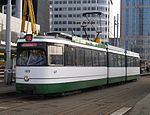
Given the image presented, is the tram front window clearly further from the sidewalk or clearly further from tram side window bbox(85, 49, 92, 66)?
the sidewalk

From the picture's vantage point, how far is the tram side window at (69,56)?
20469 millimetres

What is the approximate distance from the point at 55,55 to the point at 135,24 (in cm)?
8541

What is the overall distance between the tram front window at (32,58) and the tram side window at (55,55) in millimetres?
366

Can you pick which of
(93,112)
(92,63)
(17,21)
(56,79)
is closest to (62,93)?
→ (56,79)

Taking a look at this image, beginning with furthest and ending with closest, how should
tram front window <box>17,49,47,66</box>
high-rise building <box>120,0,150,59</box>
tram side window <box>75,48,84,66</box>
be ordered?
high-rise building <box>120,0,150,59</box>
tram side window <box>75,48,84,66</box>
tram front window <box>17,49,47,66</box>

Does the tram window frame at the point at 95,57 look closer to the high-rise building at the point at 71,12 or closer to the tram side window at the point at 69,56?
the tram side window at the point at 69,56

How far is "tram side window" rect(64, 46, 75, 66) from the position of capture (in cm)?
2047

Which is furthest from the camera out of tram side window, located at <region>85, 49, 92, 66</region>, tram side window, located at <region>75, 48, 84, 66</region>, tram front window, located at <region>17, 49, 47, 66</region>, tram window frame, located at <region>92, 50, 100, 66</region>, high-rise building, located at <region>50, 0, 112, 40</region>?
high-rise building, located at <region>50, 0, 112, 40</region>

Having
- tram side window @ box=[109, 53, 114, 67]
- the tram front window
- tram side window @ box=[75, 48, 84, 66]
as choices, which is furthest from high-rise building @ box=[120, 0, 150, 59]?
the tram front window

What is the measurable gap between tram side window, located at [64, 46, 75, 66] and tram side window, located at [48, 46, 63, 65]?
0.57m

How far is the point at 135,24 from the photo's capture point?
103 metres

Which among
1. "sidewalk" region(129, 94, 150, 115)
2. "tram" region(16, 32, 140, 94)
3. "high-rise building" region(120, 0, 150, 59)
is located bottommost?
"sidewalk" region(129, 94, 150, 115)

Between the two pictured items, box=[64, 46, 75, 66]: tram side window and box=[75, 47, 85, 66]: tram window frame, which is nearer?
box=[64, 46, 75, 66]: tram side window

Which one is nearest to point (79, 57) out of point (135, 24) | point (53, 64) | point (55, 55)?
point (55, 55)
